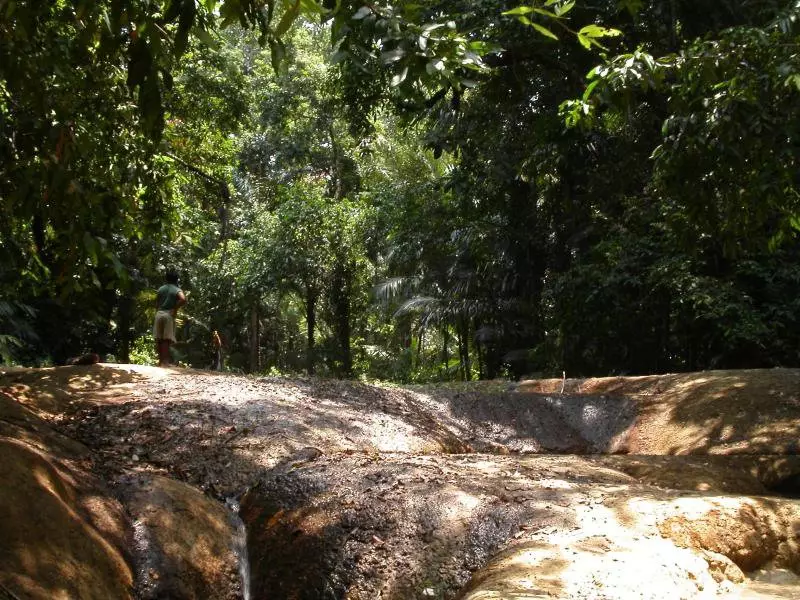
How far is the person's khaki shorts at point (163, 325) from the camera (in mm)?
11766

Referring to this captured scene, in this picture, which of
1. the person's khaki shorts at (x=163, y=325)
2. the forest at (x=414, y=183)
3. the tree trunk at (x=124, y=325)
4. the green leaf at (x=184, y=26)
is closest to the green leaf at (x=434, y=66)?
the forest at (x=414, y=183)

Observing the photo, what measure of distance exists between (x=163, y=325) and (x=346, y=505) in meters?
6.84

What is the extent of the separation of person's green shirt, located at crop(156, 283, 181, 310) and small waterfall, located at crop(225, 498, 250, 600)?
5.91 m

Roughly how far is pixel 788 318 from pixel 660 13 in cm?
500

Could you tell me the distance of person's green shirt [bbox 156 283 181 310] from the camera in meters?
11.7

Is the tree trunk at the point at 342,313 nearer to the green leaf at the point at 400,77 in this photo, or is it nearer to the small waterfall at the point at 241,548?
the small waterfall at the point at 241,548

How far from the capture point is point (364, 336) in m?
30.2

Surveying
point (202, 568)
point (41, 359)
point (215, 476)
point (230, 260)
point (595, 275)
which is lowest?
point (202, 568)

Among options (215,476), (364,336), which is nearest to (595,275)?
(215,476)

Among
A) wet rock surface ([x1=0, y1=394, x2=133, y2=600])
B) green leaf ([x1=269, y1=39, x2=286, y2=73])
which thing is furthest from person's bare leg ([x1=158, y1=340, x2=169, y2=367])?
green leaf ([x1=269, y1=39, x2=286, y2=73])

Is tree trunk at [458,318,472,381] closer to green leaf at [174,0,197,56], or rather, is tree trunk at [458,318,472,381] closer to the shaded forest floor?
the shaded forest floor

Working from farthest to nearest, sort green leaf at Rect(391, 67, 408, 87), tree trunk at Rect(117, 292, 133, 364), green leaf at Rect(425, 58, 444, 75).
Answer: tree trunk at Rect(117, 292, 133, 364) < green leaf at Rect(425, 58, 444, 75) < green leaf at Rect(391, 67, 408, 87)

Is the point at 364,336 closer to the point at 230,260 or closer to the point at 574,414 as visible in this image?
the point at 230,260

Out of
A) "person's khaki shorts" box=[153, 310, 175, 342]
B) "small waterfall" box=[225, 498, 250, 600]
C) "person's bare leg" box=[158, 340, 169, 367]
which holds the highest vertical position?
"person's khaki shorts" box=[153, 310, 175, 342]
